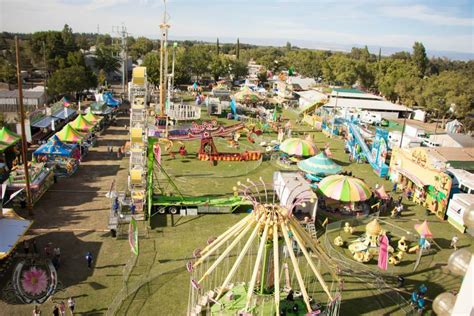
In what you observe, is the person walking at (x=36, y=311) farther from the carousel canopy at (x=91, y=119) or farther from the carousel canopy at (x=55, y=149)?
the carousel canopy at (x=91, y=119)

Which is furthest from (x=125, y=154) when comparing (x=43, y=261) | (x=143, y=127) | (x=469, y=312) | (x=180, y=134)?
(x=469, y=312)

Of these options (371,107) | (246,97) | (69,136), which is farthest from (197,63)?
(69,136)

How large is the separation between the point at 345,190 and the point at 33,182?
1989 centimetres

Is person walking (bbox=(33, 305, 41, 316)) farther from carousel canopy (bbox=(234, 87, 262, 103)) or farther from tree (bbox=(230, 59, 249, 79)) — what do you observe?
tree (bbox=(230, 59, 249, 79))

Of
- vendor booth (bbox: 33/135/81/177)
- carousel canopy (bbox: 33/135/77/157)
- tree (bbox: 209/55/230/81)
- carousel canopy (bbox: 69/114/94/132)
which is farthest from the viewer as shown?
tree (bbox: 209/55/230/81)

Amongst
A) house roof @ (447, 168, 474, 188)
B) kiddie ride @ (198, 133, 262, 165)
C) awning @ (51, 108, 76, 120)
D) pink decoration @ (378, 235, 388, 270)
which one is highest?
awning @ (51, 108, 76, 120)

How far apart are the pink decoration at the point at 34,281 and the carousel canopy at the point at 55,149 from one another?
1558 cm

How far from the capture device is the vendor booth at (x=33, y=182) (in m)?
23.9

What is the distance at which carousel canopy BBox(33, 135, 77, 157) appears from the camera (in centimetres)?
2984

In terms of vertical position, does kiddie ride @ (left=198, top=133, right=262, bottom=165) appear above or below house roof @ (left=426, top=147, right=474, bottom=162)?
below

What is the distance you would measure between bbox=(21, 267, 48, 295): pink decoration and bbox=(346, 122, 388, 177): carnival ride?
27119 mm

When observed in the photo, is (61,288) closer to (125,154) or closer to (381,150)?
(125,154)

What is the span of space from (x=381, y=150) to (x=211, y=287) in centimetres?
2304

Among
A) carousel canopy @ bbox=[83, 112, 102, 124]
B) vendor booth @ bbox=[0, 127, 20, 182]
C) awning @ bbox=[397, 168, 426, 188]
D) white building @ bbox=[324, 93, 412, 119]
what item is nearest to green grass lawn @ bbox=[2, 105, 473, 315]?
awning @ bbox=[397, 168, 426, 188]
